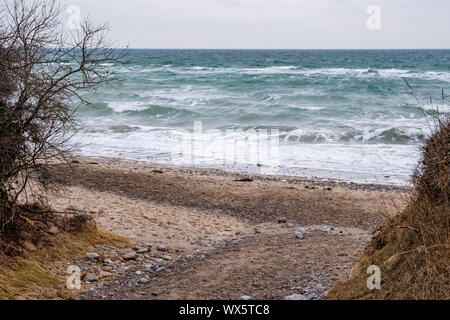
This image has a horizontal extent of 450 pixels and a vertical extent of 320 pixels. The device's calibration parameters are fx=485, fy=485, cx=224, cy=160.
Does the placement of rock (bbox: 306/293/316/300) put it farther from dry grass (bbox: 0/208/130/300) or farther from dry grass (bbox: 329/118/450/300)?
dry grass (bbox: 0/208/130/300)

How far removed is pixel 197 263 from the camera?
7.60 meters

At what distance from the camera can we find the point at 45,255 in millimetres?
6836

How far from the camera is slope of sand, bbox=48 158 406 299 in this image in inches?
260

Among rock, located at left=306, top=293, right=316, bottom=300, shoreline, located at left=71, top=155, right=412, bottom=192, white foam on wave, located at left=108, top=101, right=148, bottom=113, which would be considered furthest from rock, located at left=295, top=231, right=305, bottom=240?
white foam on wave, located at left=108, top=101, right=148, bottom=113

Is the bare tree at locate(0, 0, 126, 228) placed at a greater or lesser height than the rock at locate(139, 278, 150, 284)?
greater

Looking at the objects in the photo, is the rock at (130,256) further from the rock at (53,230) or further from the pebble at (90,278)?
the rock at (53,230)

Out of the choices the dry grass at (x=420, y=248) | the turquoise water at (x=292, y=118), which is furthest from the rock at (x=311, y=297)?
the turquoise water at (x=292, y=118)

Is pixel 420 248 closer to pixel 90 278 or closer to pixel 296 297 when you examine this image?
pixel 296 297

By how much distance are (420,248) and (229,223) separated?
230 inches

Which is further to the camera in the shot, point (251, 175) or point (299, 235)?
point (251, 175)

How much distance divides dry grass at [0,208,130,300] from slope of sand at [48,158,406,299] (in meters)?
0.55

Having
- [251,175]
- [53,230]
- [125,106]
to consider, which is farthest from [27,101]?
[125,106]
